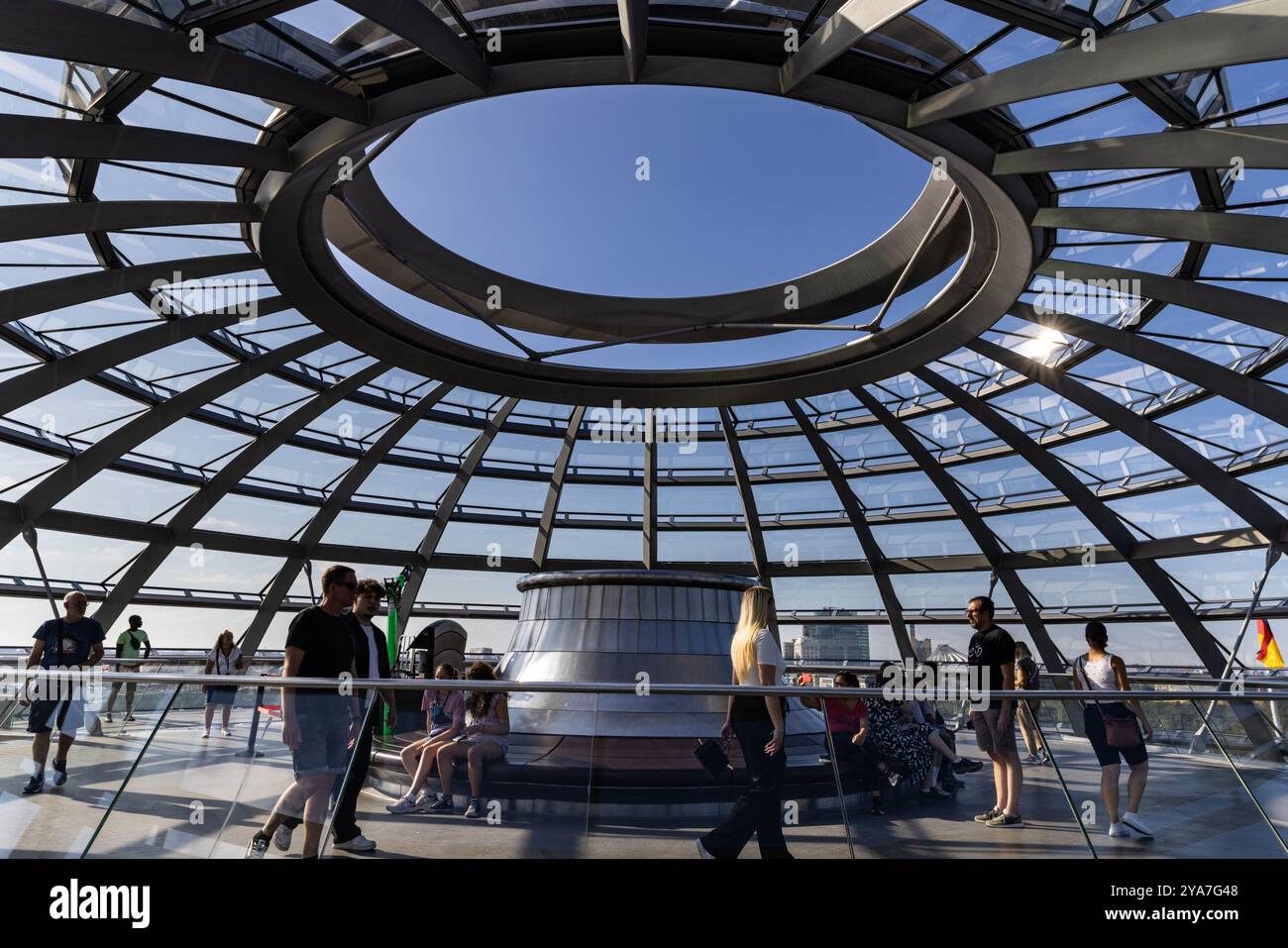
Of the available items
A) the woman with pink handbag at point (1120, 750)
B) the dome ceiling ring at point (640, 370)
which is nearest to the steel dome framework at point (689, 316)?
the dome ceiling ring at point (640, 370)

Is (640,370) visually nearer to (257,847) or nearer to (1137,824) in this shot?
(1137,824)

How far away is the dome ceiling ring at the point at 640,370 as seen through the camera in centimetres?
1197

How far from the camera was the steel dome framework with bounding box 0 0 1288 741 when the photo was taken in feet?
35.9

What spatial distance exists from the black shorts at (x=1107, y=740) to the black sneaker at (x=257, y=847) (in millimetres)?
6469

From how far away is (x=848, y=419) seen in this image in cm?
Answer: 2834

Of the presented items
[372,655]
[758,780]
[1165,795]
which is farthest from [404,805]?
[1165,795]

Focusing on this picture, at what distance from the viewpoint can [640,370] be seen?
77.4 ft

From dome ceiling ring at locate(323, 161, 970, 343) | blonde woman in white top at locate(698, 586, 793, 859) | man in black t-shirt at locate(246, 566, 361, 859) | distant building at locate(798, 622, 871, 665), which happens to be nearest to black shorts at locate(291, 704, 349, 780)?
man in black t-shirt at locate(246, 566, 361, 859)

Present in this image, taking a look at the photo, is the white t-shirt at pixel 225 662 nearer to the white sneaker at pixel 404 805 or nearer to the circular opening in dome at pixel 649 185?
the circular opening in dome at pixel 649 185

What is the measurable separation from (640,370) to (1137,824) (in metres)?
18.7

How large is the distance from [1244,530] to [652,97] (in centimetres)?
2199
